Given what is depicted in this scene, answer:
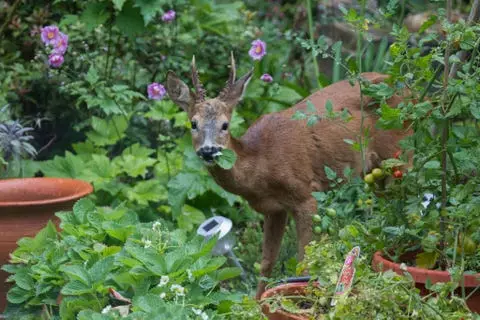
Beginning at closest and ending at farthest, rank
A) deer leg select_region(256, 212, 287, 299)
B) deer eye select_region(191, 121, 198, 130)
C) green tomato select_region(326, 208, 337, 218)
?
green tomato select_region(326, 208, 337, 218), deer eye select_region(191, 121, 198, 130), deer leg select_region(256, 212, 287, 299)

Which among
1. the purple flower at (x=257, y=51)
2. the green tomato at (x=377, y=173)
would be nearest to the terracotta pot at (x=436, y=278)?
the green tomato at (x=377, y=173)

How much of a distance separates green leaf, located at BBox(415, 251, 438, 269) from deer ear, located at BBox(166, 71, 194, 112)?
221 centimetres

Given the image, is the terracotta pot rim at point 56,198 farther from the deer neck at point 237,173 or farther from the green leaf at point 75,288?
the green leaf at point 75,288

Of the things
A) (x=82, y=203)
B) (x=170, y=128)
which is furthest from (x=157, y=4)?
(x=82, y=203)

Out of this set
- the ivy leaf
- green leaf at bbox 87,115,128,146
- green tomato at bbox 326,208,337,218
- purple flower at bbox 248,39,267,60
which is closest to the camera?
green tomato at bbox 326,208,337,218

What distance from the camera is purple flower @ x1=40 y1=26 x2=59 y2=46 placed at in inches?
287

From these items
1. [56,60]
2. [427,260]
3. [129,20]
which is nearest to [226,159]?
[427,260]

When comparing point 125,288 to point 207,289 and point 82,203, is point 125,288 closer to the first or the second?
point 207,289

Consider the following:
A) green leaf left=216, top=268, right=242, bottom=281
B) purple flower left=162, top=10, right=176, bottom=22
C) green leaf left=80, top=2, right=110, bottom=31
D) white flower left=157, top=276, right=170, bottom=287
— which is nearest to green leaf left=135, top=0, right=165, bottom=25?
purple flower left=162, top=10, right=176, bottom=22

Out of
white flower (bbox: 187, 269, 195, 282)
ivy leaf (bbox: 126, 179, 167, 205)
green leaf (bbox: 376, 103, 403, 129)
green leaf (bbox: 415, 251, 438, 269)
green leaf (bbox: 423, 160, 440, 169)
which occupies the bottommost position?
ivy leaf (bbox: 126, 179, 167, 205)

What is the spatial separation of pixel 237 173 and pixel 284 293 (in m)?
1.95

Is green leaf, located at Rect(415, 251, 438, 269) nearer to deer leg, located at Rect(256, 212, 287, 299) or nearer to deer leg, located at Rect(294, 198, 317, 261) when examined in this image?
deer leg, located at Rect(294, 198, 317, 261)

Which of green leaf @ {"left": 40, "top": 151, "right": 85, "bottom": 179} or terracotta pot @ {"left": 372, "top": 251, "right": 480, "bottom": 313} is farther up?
terracotta pot @ {"left": 372, "top": 251, "right": 480, "bottom": 313}

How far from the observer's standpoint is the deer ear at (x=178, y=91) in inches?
218
